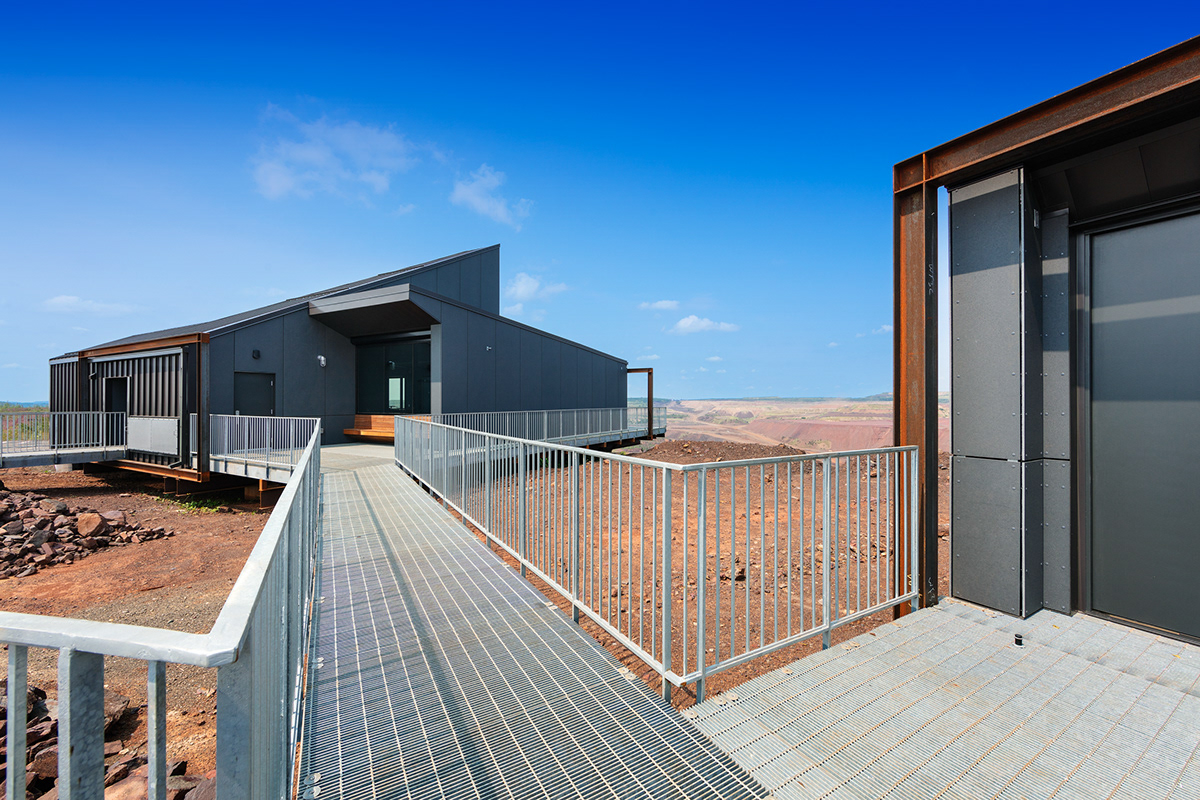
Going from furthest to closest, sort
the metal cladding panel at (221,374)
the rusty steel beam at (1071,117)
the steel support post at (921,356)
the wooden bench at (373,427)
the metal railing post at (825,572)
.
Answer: the wooden bench at (373,427)
the metal cladding panel at (221,374)
the steel support post at (921,356)
the metal railing post at (825,572)
the rusty steel beam at (1071,117)

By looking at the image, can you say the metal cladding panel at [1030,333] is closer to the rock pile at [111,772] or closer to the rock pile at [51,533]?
the rock pile at [111,772]

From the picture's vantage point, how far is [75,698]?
951 millimetres

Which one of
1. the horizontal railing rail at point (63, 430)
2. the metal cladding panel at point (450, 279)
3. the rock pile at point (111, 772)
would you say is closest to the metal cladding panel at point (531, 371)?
the metal cladding panel at point (450, 279)

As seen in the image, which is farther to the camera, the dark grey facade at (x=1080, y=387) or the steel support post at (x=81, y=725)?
the dark grey facade at (x=1080, y=387)

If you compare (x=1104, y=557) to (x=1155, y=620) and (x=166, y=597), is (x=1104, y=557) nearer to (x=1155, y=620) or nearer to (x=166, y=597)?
(x=1155, y=620)

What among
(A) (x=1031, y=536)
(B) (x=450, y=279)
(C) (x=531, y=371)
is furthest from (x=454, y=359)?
(A) (x=1031, y=536)

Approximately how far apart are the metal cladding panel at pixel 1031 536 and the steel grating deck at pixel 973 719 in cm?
36

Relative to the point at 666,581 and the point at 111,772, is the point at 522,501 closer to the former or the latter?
the point at 666,581

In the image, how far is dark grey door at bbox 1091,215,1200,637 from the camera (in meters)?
3.37

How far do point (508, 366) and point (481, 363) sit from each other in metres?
1.54

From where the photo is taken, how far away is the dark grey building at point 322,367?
13602 mm

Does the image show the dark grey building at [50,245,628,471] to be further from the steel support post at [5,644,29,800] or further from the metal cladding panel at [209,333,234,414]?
the steel support post at [5,644,29,800]

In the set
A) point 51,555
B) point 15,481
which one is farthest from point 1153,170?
point 15,481

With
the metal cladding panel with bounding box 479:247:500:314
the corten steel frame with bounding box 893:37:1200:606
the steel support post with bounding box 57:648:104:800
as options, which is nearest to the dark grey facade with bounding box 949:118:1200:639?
the corten steel frame with bounding box 893:37:1200:606
